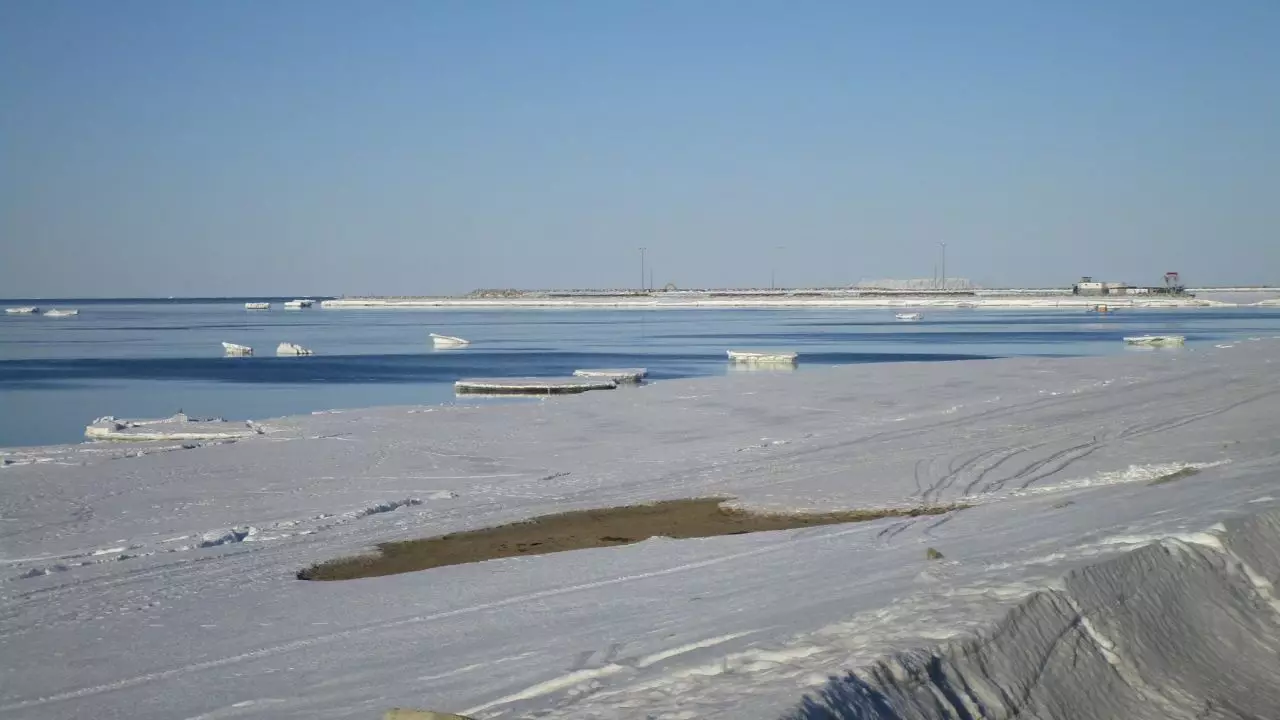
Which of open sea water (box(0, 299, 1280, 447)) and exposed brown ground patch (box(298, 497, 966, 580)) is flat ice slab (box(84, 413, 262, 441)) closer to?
open sea water (box(0, 299, 1280, 447))

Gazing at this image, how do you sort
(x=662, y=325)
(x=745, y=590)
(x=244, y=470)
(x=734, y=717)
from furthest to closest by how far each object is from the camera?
(x=662, y=325) → (x=244, y=470) → (x=745, y=590) → (x=734, y=717)

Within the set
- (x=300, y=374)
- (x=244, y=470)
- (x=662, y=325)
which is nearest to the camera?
(x=244, y=470)

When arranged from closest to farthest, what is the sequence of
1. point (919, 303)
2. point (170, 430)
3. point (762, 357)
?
point (170, 430), point (762, 357), point (919, 303)

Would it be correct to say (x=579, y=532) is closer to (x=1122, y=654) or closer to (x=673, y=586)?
(x=673, y=586)

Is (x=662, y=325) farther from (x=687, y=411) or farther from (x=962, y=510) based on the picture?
(x=962, y=510)

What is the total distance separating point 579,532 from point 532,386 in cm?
2310

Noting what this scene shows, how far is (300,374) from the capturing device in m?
51.4

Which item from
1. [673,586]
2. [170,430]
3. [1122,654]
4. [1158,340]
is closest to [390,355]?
[170,430]

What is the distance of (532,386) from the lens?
38.2m

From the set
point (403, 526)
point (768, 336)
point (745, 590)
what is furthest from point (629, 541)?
point (768, 336)

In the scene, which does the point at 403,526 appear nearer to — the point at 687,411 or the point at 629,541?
the point at 629,541

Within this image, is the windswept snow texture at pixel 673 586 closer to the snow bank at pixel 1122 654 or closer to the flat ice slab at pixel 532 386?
the snow bank at pixel 1122 654

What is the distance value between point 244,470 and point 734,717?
15.9 m

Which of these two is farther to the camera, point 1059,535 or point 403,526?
point 403,526
